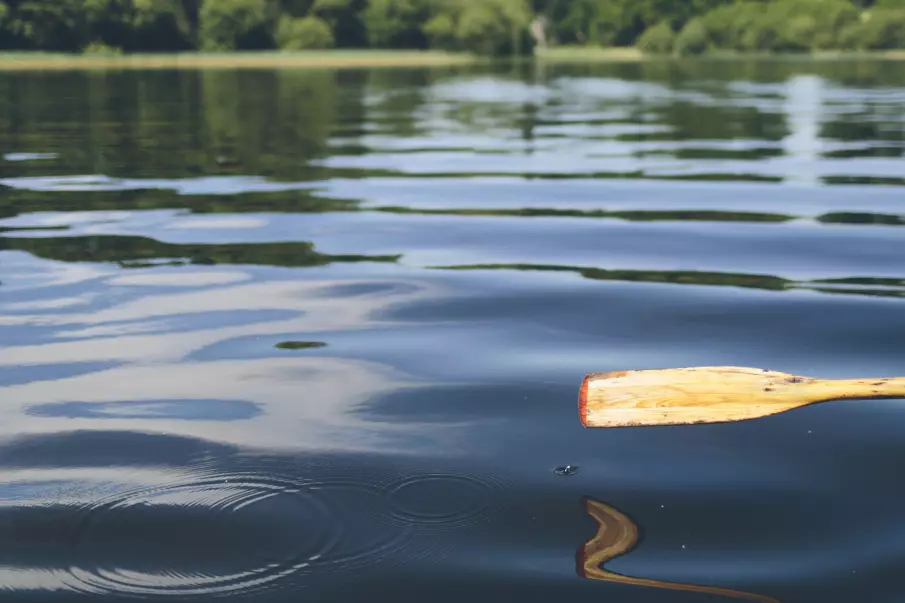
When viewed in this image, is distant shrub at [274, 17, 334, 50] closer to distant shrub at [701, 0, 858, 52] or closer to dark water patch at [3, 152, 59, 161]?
distant shrub at [701, 0, 858, 52]

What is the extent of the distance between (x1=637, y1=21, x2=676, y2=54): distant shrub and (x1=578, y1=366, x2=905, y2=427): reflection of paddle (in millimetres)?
103508

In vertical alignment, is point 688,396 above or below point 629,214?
above

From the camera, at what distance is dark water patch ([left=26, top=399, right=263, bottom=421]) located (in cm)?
598

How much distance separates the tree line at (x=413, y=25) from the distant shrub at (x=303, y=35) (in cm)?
9

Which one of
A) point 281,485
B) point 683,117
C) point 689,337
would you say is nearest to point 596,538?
point 281,485

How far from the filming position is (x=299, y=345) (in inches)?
289

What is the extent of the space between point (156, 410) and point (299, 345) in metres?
1.37

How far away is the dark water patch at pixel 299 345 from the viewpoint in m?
7.27

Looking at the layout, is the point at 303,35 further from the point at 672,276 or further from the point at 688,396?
the point at 688,396

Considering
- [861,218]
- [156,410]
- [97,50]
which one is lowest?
[156,410]

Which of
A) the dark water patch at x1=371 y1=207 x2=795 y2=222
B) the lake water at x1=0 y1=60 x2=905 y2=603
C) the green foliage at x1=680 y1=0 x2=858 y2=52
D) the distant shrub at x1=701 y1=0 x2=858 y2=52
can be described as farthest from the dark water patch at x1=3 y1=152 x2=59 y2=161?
the distant shrub at x1=701 y1=0 x2=858 y2=52

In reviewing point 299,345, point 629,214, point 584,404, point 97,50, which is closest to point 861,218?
point 629,214

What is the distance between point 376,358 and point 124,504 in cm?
244

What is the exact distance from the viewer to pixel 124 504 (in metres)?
4.82
